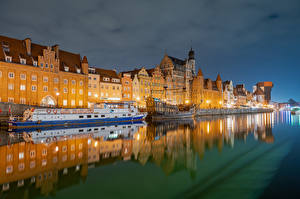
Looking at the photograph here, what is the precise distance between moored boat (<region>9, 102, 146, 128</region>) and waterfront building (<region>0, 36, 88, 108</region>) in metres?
10.1

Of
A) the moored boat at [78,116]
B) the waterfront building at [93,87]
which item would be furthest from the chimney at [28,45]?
the moored boat at [78,116]

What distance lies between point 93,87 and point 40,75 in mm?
14155

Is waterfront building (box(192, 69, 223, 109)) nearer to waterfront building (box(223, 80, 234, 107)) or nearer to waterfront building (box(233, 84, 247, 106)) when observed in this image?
waterfront building (box(223, 80, 234, 107))

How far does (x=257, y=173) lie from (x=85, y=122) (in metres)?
32.5

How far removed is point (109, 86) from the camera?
5878cm

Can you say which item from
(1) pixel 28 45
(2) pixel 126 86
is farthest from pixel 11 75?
(2) pixel 126 86

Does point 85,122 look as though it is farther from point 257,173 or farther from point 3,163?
point 257,173

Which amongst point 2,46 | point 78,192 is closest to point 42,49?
point 2,46

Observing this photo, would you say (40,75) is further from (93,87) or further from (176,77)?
(176,77)

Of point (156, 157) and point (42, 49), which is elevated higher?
point (42, 49)

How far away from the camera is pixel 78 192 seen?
9.07 metres

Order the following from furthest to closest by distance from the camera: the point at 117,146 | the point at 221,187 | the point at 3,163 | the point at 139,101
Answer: the point at 139,101, the point at 117,146, the point at 3,163, the point at 221,187

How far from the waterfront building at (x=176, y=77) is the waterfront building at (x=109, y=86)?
2485cm

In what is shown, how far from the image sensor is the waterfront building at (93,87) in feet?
181
